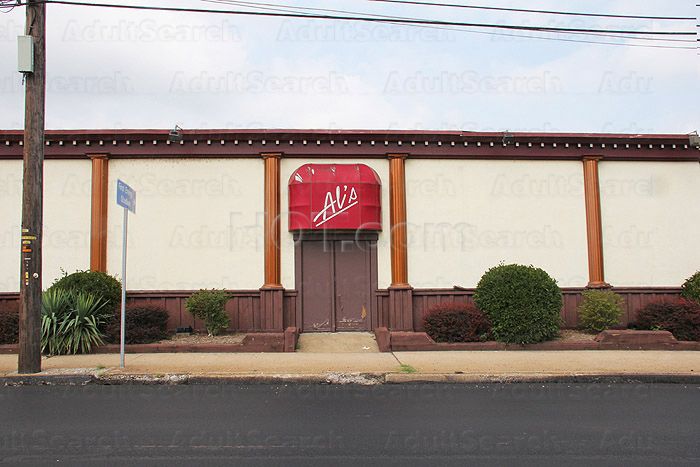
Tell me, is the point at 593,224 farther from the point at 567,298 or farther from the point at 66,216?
the point at 66,216

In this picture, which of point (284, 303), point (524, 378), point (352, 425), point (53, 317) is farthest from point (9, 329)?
point (524, 378)

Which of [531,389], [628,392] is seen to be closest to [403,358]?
[531,389]

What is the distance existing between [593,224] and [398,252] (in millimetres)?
4983

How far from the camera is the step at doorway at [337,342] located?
13.2m

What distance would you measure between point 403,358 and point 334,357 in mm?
1328

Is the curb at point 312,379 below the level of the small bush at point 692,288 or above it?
below

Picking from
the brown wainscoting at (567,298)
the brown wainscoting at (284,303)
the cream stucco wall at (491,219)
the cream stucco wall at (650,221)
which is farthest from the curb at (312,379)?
the cream stucco wall at (650,221)

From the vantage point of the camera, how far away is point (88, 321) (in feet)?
40.9

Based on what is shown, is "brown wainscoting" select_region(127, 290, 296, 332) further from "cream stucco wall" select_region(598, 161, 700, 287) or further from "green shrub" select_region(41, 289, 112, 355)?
"cream stucco wall" select_region(598, 161, 700, 287)

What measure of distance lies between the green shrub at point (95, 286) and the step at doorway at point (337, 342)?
4.10 m

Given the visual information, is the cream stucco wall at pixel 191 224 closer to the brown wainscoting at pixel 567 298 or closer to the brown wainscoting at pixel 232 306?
the brown wainscoting at pixel 232 306

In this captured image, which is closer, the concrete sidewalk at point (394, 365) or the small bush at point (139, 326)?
the concrete sidewalk at point (394, 365)

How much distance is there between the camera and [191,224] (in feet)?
50.0

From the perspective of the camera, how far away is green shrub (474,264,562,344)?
1291 cm
